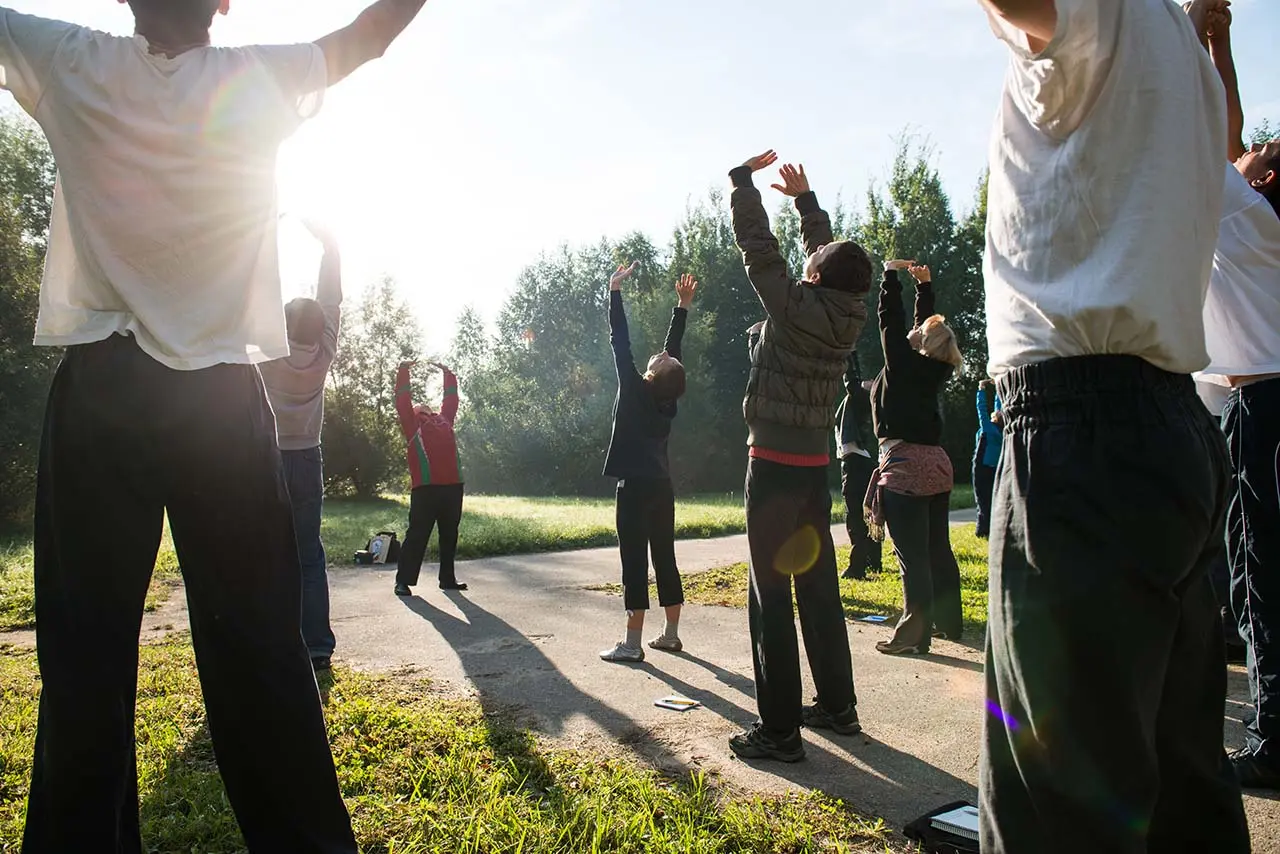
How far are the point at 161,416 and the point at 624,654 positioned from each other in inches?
156

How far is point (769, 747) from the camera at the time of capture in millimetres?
3654

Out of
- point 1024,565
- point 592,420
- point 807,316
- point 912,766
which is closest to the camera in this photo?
point 1024,565

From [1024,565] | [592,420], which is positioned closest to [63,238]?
[1024,565]

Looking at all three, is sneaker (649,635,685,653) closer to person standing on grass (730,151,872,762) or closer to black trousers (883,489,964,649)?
black trousers (883,489,964,649)

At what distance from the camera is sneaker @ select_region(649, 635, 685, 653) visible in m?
5.81

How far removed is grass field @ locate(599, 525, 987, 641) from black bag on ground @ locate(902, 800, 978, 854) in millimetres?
3538

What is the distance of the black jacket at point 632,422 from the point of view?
5.75 meters

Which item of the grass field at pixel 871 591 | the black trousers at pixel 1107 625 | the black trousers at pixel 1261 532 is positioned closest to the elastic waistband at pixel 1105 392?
the black trousers at pixel 1107 625

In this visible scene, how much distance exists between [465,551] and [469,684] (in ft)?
21.9

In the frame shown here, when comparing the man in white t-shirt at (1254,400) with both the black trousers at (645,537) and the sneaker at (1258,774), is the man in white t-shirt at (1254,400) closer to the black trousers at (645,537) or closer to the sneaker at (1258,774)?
the sneaker at (1258,774)

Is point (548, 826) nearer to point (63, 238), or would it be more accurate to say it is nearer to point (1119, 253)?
point (63, 238)

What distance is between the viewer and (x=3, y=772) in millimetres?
3371

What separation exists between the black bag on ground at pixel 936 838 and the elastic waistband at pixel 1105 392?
1.69 metres

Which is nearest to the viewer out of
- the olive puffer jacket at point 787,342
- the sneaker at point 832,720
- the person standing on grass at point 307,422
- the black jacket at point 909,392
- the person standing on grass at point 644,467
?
the olive puffer jacket at point 787,342
